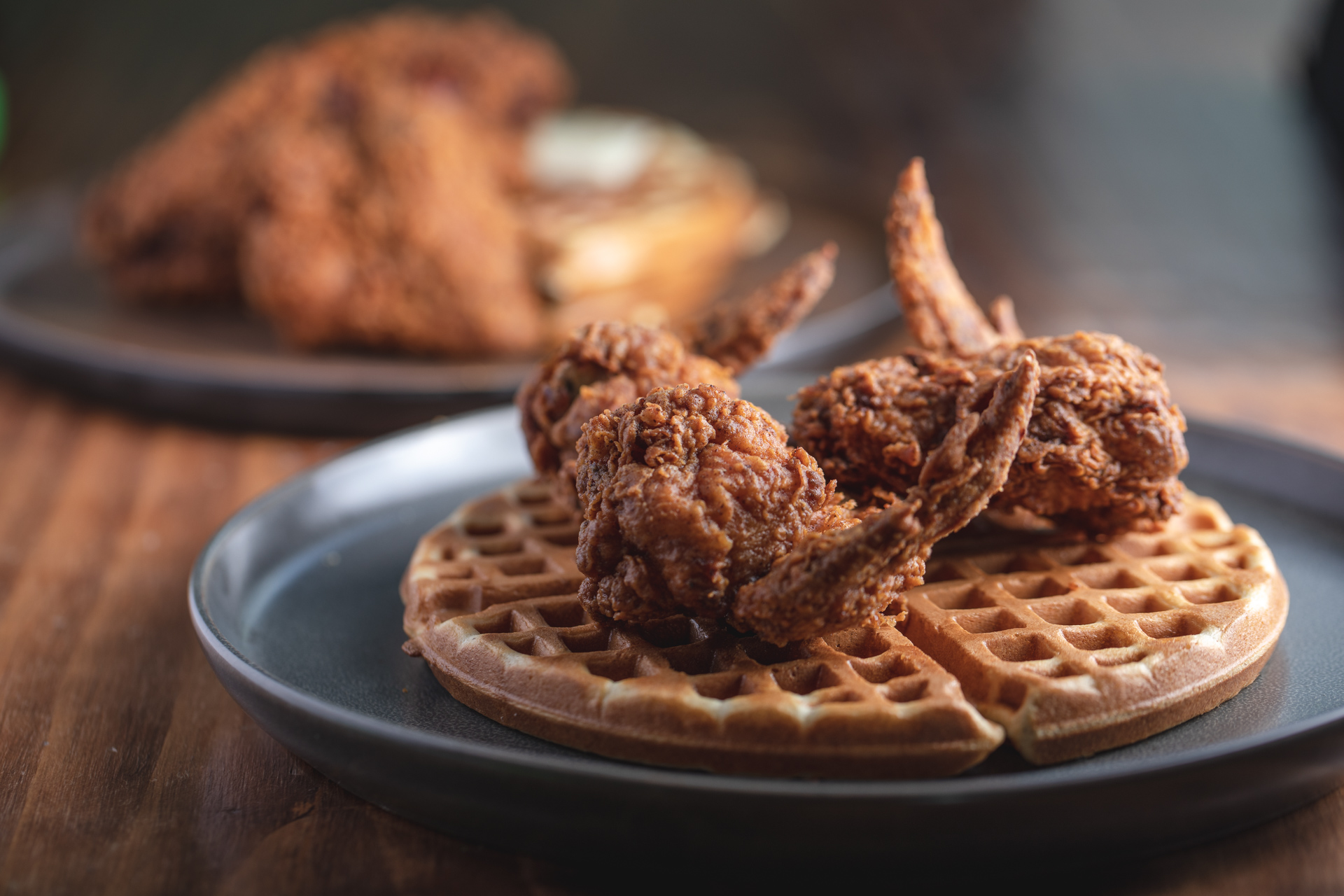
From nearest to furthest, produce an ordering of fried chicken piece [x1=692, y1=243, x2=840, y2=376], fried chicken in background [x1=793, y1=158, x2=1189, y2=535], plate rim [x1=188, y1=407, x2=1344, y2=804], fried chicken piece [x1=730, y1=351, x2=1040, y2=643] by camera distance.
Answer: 1. plate rim [x1=188, y1=407, x2=1344, y2=804]
2. fried chicken piece [x1=730, y1=351, x2=1040, y2=643]
3. fried chicken in background [x1=793, y1=158, x2=1189, y2=535]
4. fried chicken piece [x1=692, y1=243, x2=840, y2=376]

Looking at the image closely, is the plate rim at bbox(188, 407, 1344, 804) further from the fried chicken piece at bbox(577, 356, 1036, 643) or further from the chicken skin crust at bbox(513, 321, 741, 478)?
the chicken skin crust at bbox(513, 321, 741, 478)

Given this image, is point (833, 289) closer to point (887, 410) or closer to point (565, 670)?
point (887, 410)

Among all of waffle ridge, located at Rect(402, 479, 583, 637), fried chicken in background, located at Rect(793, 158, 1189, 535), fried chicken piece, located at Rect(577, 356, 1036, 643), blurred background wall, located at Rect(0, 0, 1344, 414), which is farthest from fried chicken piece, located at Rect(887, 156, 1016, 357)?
blurred background wall, located at Rect(0, 0, 1344, 414)

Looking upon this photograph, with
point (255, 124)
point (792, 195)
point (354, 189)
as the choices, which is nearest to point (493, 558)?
point (354, 189)

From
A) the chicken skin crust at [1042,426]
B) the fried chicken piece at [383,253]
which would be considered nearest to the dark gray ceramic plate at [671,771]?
the chicken skin crust at [1042,426]

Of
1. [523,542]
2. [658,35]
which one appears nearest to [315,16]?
[658,35]

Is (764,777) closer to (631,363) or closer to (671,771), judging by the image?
(671,771)

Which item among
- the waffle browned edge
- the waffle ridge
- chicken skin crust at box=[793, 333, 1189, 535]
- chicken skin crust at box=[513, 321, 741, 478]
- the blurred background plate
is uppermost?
chicken skin crust at box=[793, 333, 1189, 535]
